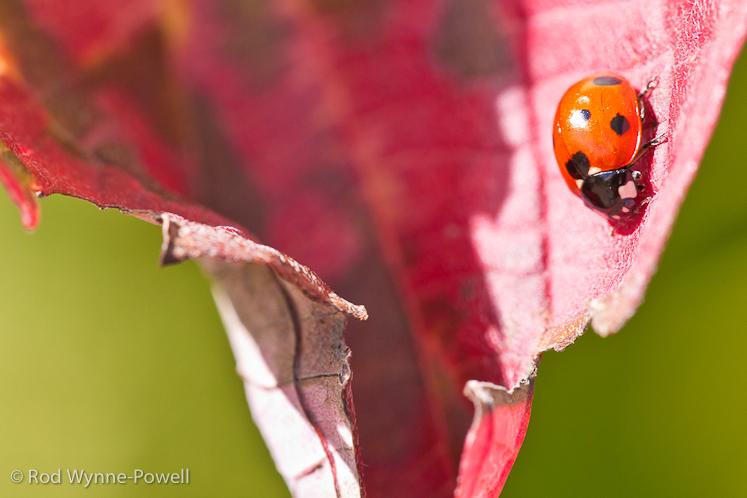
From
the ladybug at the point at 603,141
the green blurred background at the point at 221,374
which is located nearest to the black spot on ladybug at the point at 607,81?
the ladybug at the point at 603,141

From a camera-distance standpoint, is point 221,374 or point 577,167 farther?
point 221,374

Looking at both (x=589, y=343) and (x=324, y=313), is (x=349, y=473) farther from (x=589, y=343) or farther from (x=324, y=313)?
(x=589, y=343)

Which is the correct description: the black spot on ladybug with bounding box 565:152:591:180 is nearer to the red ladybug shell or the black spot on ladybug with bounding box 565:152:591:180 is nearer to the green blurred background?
the red ladybug shell

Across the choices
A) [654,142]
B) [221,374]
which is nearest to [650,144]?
[654,142]

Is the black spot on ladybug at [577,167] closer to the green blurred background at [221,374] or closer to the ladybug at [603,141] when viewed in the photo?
the ladybug at [603,141]

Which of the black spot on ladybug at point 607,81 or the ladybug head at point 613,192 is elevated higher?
the black spot on ladybug at point 607,81

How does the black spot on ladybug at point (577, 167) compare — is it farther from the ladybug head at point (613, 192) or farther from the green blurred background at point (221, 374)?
the green blurred background at point (221, 374)

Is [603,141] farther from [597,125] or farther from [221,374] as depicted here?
[221,374]

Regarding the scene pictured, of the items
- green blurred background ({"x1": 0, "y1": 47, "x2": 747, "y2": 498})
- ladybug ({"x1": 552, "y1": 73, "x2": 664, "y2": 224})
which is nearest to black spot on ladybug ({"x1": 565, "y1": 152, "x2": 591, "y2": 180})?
ladybug ({"x1": 552, "y1": 73, "x2": 664, "y2": 224})

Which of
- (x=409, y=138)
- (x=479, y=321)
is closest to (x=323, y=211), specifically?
(x=409, y=138)

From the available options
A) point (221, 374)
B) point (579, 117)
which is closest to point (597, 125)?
point (579, 117)
